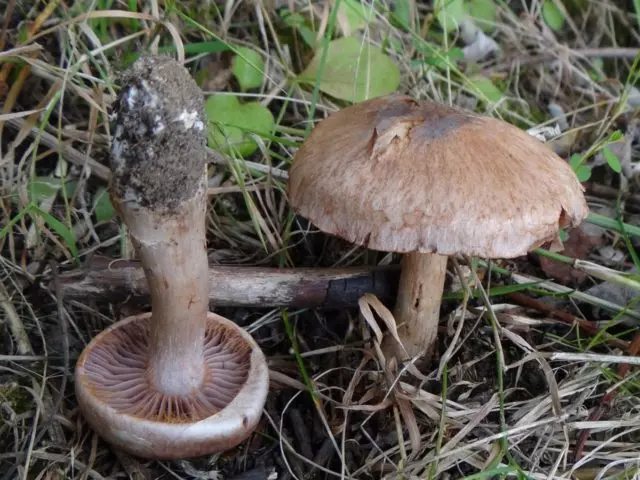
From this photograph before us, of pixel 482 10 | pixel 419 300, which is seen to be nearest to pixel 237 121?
pixel 419 300

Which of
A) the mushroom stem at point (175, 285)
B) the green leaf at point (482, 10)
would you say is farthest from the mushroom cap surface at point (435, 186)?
the green leaf at point (482, 10)

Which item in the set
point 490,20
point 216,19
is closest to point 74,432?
point 216,19

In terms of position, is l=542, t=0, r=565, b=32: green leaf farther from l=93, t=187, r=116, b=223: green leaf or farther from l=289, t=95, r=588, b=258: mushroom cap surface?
l=93, t=187, r=116, b=223: green leaf

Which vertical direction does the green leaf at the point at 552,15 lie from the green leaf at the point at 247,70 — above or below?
above

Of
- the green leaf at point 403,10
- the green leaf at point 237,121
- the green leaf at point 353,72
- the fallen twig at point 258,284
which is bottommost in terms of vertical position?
the fallen twig at point 258,284

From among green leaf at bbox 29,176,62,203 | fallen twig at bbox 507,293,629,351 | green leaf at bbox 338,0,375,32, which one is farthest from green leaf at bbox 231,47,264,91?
fallen twig at bbox 507,293,629,351

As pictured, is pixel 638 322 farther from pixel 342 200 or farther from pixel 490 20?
pixel 490 20

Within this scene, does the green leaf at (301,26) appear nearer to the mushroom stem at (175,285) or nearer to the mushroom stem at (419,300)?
the mushroom stem at (419,300)
